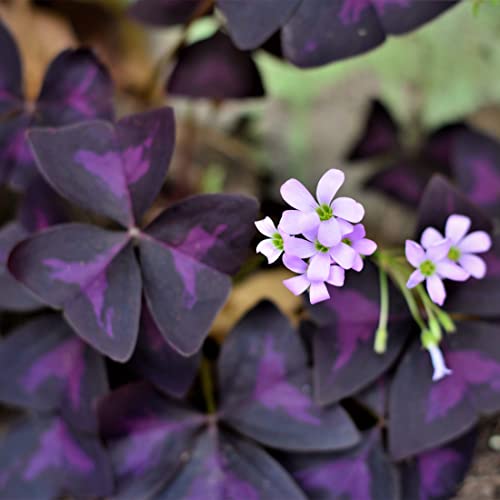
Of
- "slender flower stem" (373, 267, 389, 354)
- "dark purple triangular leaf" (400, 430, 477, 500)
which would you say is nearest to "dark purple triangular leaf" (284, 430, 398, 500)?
"dark purple triangular leaf" (400, 430, 477, 500)

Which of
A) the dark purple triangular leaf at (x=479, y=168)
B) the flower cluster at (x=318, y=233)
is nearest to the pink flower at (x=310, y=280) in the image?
the flower cluster at (x=318, y=233)

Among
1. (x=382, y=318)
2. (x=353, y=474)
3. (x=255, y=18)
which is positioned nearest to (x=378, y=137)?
(x=255, y=18)

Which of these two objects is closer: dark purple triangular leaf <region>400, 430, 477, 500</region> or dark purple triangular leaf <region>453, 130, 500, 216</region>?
dark purple triangular leaf <region>400, 430, 477, 500</region>

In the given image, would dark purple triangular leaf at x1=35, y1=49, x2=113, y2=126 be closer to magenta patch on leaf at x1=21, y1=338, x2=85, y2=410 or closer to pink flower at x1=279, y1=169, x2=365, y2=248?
magenta patch on leaf at x1=21, y1=338, x2=85, y2=410

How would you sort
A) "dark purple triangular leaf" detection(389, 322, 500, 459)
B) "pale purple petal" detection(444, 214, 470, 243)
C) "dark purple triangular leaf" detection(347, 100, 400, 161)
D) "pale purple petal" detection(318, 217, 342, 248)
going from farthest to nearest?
1. "dark purple triangular leaf" detection(347, 100, 400, 161)
2. "dark purple triangular leaf" detection(389, 322, 500, 459)
3. "pale purple petal" detection(444, 214, 470, 243)
4. "pale purple petal" detection(318, 217, 342, 248)

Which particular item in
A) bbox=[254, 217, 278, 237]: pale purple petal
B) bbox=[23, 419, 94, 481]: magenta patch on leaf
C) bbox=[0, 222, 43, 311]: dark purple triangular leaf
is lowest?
bbox=[23, 419, 94, 481]: magenta patch on leaf

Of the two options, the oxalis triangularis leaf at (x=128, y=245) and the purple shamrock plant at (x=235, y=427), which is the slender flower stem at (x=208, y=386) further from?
the oxalis triangularis leaf at (x=128, y=245)

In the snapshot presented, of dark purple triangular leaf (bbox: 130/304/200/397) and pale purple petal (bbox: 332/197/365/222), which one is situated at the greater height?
pale purple petal (bbox: 332/197/365/222)
